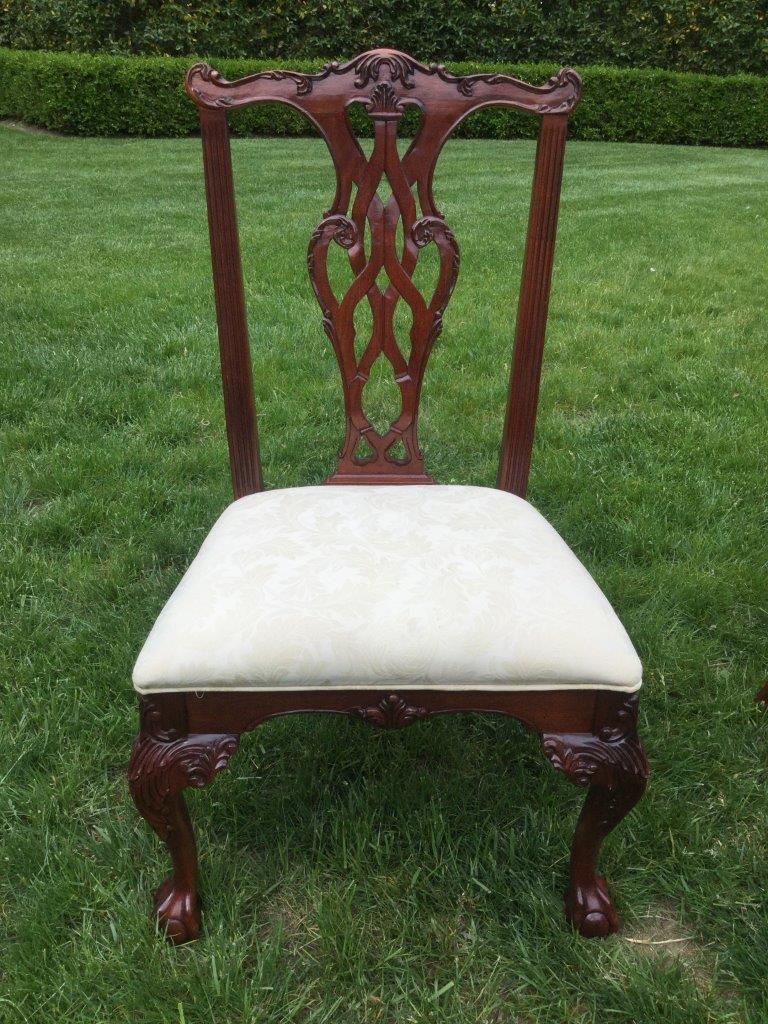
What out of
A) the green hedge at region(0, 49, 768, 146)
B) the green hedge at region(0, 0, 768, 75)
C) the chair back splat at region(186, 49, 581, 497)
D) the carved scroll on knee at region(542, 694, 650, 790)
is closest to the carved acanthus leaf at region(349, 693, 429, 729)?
the carved scroll on knee at region(542, 694, 650, 790)

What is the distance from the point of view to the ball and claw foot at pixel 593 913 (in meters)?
1.42

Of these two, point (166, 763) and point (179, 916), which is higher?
point (166, 763)

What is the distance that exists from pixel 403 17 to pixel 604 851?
1396 cm

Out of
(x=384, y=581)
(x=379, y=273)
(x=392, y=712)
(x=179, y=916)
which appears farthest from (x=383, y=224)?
(x=179, y=916)

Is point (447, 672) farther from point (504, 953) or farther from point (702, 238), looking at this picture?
point (702, 238)

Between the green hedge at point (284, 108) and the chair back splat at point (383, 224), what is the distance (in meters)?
10.3

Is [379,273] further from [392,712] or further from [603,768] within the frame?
[603,768]

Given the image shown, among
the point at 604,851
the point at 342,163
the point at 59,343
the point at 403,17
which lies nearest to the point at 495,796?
the point at 604,851

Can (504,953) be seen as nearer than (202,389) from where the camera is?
Yes

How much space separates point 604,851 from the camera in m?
1.58

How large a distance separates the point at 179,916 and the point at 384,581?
0.68 metres

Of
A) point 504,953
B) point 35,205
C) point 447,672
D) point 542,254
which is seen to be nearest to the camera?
point 447,672

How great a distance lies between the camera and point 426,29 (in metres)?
13.0

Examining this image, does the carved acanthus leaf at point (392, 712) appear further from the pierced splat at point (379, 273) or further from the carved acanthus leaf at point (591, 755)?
the pierced splat at point (379, 273)
